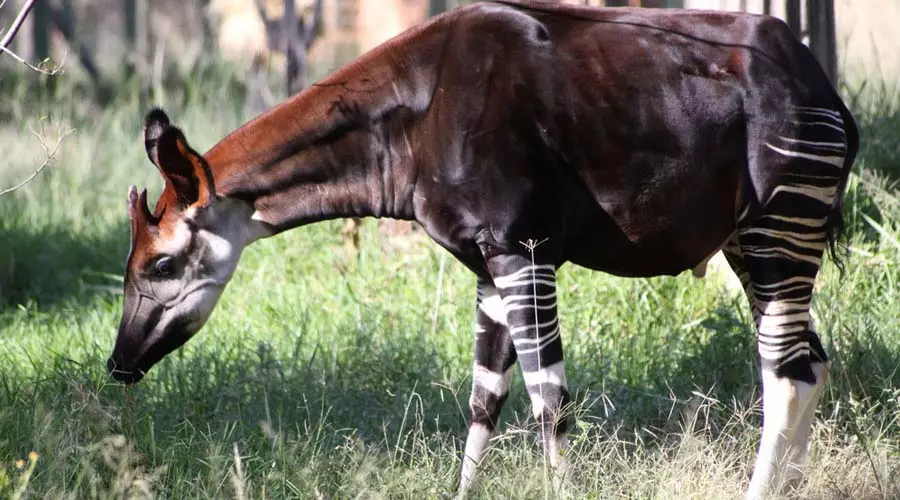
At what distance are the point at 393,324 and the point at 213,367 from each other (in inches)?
33.4

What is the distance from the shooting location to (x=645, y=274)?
392 centimetres

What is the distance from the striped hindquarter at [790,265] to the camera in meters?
3.67

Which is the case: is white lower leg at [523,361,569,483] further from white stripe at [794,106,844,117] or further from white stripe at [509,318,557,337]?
white stripe at [794,106,844,117]

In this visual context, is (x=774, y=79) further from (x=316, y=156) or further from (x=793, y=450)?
(x=316, y=156)

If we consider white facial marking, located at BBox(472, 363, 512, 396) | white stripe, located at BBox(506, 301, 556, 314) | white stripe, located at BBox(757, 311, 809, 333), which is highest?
white stripe, located at BBox(506, 301, 556, 314)

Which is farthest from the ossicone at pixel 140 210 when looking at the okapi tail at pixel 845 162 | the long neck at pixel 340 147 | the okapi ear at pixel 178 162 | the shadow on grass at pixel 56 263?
the shadow on grass at pixel 56 263

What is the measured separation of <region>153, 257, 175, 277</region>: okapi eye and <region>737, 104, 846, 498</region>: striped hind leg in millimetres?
1856

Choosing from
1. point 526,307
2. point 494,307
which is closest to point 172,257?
point 494,307

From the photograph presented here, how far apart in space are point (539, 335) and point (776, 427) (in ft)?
2.66

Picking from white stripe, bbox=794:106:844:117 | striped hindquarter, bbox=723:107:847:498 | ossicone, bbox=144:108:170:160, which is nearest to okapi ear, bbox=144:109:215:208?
ossicone, bbox=144:108:170:160

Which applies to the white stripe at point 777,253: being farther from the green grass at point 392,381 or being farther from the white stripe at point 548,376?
the white stripe at point 548,376

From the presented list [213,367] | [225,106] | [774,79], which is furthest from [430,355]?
[225,106]

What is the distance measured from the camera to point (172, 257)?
13.1 feet

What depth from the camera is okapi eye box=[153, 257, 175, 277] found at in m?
4.01
